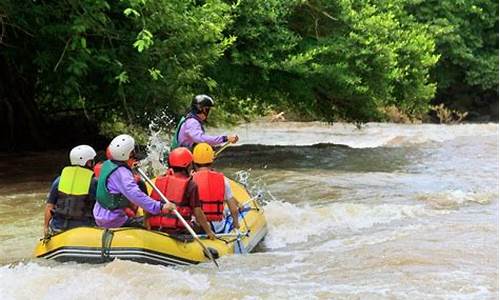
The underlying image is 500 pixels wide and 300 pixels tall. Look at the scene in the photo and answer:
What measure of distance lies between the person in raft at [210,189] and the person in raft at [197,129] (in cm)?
138

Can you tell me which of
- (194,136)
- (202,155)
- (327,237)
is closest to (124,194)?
(202,155)

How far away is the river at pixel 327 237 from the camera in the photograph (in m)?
5.81

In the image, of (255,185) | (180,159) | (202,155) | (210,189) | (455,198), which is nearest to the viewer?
(180,159)

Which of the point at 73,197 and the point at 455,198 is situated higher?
the point at 73,197

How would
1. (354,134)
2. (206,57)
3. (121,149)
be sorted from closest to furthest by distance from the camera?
1. (121,149)
2. (206,57)
3. (354,134)

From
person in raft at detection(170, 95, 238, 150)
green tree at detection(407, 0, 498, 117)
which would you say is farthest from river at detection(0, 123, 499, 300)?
green tree at detection(407, 0, 498, 117)

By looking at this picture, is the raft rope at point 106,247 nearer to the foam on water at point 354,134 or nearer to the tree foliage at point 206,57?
the tree foliage at point 206,57

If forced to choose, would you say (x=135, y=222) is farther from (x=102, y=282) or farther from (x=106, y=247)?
(x=102, y=282)

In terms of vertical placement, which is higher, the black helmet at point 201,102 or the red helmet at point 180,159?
the black helmet at point 201,102

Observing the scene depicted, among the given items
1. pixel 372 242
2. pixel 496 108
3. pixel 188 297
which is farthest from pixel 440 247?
pixel 496 108

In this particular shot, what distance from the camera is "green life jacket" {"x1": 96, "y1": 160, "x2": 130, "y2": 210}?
648 centimetres

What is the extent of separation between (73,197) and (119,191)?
0.50 metres

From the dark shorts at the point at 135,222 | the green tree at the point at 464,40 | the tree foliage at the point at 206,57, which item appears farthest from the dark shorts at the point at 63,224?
the green tree at the point at 464,40

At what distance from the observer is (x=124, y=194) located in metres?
6.46
